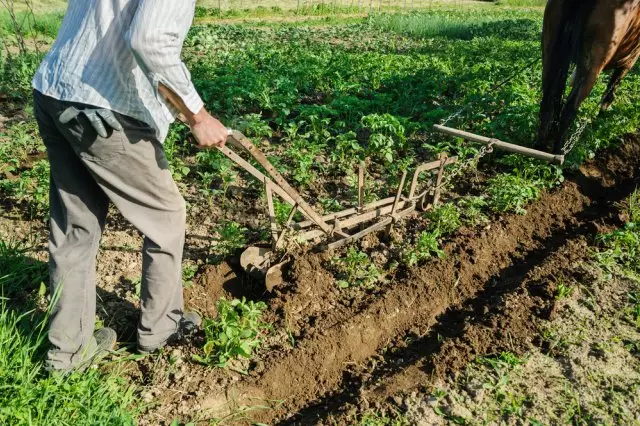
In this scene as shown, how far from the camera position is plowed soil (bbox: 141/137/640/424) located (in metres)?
3.19

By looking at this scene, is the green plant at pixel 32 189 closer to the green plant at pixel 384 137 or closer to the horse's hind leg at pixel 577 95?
the green plant at pixel 384 137

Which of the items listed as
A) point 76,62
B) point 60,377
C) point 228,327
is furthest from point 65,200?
point 228,327

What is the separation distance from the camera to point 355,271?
13.9 ft

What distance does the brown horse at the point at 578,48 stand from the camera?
5242mm

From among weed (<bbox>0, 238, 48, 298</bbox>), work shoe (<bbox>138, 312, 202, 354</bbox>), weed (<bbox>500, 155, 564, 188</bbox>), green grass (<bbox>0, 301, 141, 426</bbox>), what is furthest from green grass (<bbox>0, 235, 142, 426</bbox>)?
weed (<bbox>500, 155, 564, 188</bbox>)

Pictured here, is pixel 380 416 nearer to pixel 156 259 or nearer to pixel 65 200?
pixel 156 259

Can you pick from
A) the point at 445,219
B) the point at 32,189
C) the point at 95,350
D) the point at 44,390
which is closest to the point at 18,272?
the point at 95,350

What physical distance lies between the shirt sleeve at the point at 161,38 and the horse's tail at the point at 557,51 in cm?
447

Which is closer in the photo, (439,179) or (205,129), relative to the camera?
(205,129)

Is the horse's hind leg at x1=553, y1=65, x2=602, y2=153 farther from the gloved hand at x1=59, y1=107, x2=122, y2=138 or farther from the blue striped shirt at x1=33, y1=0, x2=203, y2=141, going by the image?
the gloved hand at x1=59, y1=107, x2=122, y2=138

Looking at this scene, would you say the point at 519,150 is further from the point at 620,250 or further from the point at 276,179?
the point at 276,179

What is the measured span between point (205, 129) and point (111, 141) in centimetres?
45

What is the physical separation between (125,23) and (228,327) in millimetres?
1769

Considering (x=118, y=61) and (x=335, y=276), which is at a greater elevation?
(x=118, y=61)
